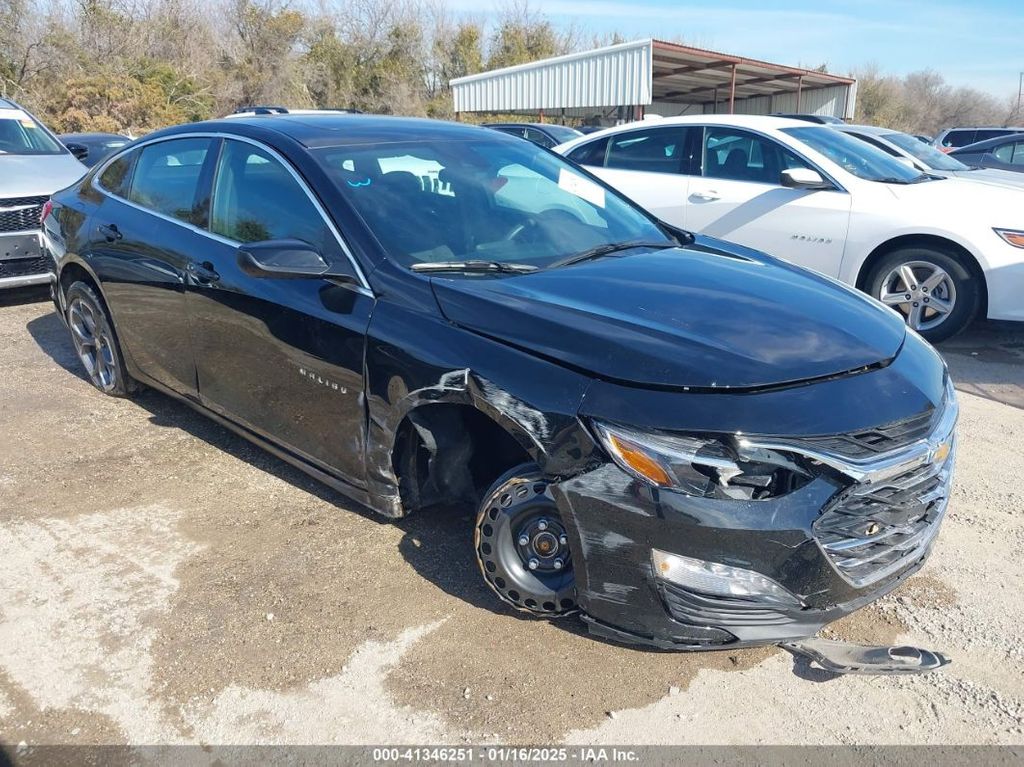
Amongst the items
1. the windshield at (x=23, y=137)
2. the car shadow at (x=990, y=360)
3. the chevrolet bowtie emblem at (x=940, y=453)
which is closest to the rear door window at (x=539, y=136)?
the windshield at (x=23, y=137)

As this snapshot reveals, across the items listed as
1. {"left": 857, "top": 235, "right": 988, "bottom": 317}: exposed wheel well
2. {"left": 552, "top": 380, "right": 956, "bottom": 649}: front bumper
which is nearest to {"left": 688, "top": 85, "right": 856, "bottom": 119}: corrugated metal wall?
{"left": 857, "top": 235, "right": 988, "bottom": 317}: exposed wheel well

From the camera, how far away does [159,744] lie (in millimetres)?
2385

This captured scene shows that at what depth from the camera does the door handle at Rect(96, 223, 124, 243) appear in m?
4.46

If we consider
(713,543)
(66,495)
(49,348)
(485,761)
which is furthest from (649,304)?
(49,348)

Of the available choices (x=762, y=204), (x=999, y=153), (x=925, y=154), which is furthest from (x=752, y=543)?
(x=999, y=153)

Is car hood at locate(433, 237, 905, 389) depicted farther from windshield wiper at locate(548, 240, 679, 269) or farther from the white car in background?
the white car in background

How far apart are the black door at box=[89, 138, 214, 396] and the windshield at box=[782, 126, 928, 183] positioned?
4.77 meters

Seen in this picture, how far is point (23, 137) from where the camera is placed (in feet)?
27.1

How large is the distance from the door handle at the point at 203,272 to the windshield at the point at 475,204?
73cm

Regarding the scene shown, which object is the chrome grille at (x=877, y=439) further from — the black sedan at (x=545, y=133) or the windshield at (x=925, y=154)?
the black sedan at (x=545, y=133)

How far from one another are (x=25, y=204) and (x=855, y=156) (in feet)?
22.5

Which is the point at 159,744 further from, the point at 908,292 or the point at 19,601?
the point at 908,292

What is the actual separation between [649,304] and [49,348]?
5.12 m

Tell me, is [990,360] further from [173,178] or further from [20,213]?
[20,213]
